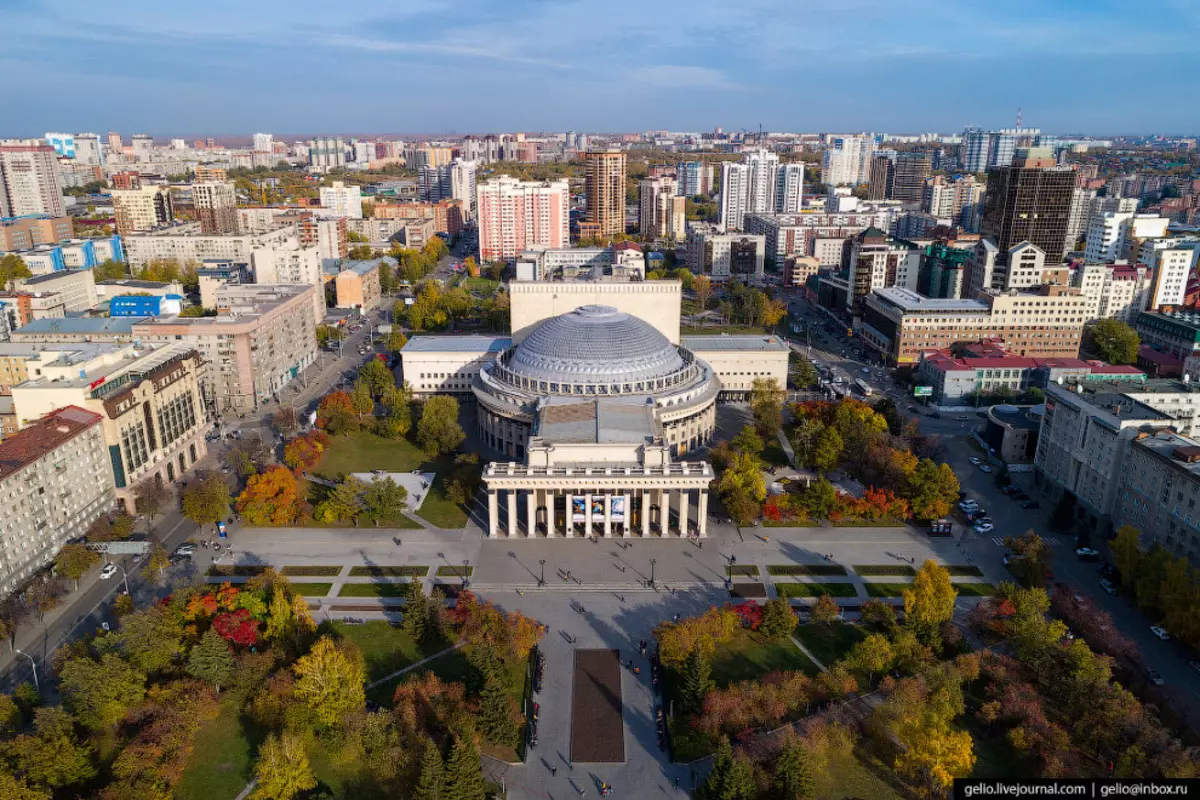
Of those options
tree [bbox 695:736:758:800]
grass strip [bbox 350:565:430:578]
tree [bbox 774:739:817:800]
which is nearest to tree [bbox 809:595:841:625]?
tree [bbox 774:739:817:800]

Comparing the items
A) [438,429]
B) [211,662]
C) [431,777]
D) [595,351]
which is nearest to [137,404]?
[438,429]

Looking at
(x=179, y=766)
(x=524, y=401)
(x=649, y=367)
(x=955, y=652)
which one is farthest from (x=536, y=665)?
(x=649, y=367)

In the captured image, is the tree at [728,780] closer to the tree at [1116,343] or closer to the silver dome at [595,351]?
the silver dome at [595,351]

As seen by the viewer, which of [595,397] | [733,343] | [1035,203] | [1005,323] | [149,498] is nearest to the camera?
[149,498]

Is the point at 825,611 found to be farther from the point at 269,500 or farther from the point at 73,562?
the point at 73,562

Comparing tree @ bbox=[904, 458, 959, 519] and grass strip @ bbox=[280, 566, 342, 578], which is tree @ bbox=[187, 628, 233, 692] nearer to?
grass strip @ bbox=[280, 566, 342, 578]

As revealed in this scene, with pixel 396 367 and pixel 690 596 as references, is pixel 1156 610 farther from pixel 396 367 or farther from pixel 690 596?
pixel 396 367

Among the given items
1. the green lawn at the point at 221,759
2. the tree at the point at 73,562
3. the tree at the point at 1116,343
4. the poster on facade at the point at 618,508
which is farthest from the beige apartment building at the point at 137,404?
the tree at the point at 1116,343
